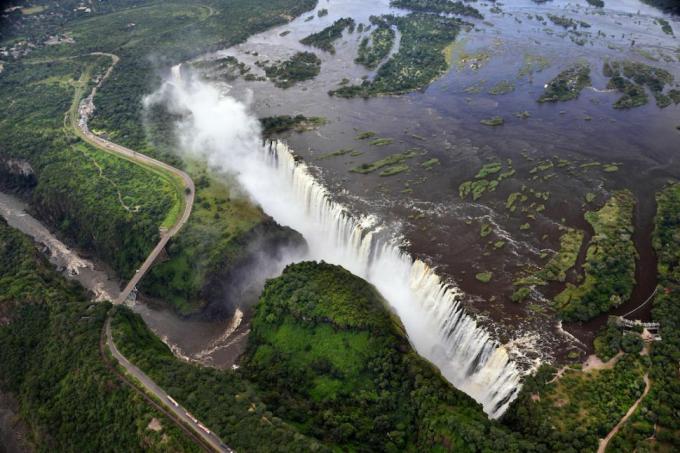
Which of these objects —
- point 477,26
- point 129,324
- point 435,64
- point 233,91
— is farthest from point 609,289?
point 477,26

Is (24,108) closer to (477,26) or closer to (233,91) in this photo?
(233,91)

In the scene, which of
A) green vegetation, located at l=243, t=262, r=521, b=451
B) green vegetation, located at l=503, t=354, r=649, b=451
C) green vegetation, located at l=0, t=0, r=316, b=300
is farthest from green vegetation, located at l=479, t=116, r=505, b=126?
green vegetation, located at l=503, t=354, r=649, b=451

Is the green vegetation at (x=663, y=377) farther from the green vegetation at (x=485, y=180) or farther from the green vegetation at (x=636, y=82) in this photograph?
the green vegetation at (x=636, y=82)

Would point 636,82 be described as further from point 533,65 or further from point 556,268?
point 556,268

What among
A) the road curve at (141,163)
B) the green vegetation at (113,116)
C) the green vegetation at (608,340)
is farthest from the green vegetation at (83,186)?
the green vegetation at (608,340)

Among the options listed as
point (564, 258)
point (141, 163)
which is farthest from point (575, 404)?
point (141, 163)
